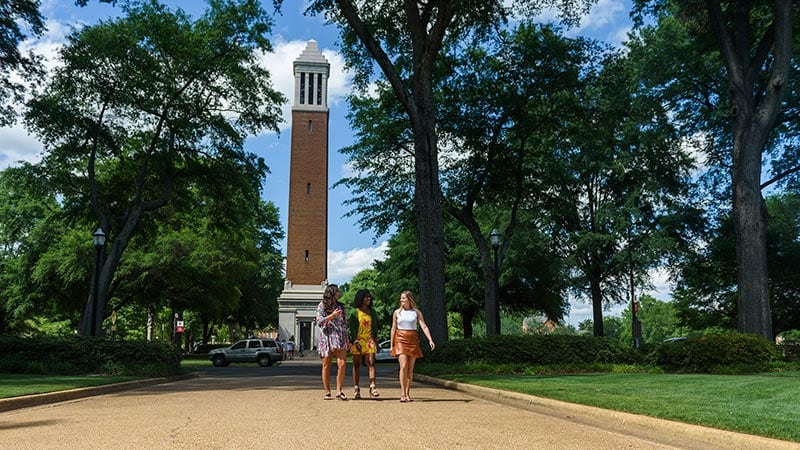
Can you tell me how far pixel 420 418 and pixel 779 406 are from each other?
4.28 metres

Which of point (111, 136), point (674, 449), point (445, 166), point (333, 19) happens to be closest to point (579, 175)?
point (445, 166)

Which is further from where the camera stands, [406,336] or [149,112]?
[149,112]

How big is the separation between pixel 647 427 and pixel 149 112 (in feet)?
70.4

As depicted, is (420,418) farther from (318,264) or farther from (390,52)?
(318,264)

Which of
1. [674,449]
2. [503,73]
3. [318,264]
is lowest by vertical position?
[674,449]

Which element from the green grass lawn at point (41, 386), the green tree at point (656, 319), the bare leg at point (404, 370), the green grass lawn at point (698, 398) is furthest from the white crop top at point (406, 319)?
the green tree at point (656, 319)

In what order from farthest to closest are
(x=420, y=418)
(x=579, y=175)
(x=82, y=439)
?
(x=579, y=175)
(x=420, y=418)
(x=82, y=439)

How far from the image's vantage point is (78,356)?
1753cm

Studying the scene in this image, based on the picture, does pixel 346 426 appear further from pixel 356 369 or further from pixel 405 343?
pixel 356 369

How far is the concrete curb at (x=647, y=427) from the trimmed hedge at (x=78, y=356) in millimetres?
11103

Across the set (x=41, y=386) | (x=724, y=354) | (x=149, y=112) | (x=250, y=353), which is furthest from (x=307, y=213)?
(x=41, y=386)

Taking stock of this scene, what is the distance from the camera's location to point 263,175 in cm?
2636

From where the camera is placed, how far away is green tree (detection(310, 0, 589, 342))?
61.9 feet

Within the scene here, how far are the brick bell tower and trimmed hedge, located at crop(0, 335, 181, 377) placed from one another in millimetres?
36401
